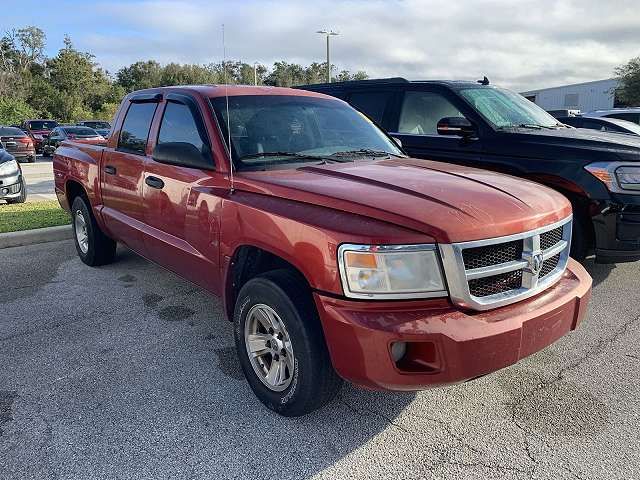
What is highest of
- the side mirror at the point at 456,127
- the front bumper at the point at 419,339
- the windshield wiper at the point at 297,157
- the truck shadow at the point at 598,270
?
the side mirror at the point at 456,127

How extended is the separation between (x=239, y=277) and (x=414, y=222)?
1.29 m

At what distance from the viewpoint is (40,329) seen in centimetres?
403

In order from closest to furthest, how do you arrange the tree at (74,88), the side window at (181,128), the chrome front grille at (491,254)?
the chrome front grille at (491,254), the side window at (181,128), the tree at (74,88)

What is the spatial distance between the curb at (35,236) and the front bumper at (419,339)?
5635 mm

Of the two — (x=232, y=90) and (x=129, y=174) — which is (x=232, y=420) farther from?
(x=129, y=174)

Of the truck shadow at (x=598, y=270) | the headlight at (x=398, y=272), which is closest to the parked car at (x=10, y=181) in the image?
the headlight at (x=398, y=272)

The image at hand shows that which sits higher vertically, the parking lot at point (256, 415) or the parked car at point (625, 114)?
the parked car at point (625, 114)

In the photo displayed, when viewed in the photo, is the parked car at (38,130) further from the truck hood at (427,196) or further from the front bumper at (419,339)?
the front bumper at (419,339)

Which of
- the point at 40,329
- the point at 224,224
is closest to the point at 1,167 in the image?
the point at 40,329

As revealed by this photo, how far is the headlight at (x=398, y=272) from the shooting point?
2309mm

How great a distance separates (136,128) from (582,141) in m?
4.03

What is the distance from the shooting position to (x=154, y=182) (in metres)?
3.92

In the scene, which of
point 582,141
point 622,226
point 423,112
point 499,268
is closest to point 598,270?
point 622,226

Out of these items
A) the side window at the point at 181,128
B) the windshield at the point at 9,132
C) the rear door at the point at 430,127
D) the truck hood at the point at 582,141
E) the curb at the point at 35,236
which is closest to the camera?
the side window at the point at 181,128
